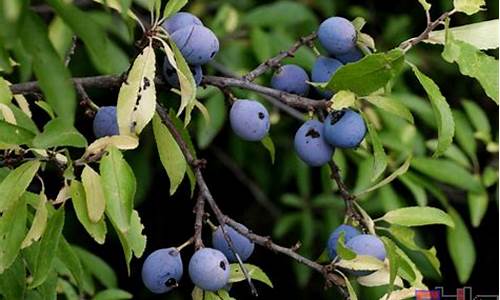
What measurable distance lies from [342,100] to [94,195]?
25 centimetres

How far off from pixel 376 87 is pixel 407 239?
25 centimetres

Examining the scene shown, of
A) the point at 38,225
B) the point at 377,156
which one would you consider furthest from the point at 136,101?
the point at 377,156

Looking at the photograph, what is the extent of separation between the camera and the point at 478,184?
1756 mm

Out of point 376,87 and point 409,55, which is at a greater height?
point 376,87

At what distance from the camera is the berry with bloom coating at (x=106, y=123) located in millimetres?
1021

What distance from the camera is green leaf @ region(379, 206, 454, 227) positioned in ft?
3.57

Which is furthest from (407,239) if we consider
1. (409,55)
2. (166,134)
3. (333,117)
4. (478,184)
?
(409,55)

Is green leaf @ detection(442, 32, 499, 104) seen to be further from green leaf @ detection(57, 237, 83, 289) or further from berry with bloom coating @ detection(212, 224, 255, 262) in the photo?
green leaf @ detection(57, 237, 83, 289)

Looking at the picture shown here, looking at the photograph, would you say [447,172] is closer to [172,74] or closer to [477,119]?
[477,119]

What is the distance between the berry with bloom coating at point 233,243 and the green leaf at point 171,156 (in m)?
0.08

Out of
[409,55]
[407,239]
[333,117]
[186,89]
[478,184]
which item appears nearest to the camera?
[186,89]

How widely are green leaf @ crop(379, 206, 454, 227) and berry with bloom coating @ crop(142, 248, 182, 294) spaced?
240 millimetres

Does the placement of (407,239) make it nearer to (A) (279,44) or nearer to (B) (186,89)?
(B) (186,89)

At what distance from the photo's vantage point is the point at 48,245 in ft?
3.00
